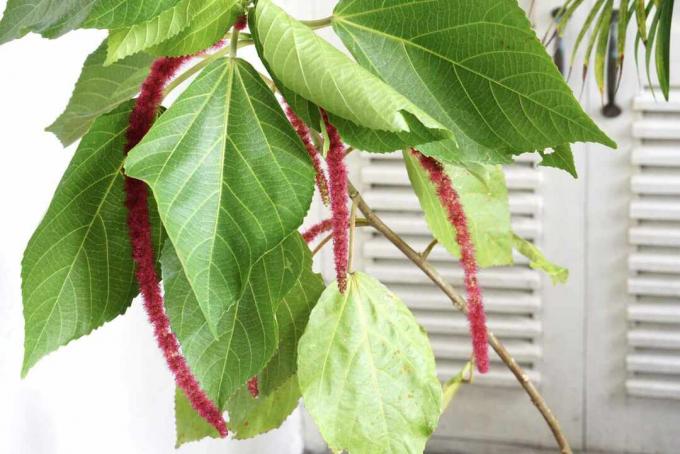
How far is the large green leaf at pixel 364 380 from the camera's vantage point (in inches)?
28.2

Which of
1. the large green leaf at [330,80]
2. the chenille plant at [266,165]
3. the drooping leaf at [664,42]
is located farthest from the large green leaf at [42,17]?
the drooping leaf at [664,42]

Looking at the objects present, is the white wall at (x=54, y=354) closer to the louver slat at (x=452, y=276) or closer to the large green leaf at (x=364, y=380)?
the large green leaf at (x=364, y=380)

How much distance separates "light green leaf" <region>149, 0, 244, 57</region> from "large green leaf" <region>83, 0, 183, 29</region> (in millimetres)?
51

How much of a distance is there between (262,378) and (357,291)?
115 millimetres

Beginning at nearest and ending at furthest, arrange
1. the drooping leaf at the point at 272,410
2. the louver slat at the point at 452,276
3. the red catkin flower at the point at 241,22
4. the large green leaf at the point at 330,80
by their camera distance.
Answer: the large green leaf at the point at 330,80 < the red catkin flower at the point at 241,22 < the drooping leaf at the point at 272,410 < the louver slat at the point at 452,276

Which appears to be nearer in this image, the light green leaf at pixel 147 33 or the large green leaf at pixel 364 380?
the light green leaf at pixel 147 33

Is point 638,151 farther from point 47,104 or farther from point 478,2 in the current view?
point 478,2

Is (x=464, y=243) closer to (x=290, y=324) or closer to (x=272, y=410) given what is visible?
(x=290, y=324)

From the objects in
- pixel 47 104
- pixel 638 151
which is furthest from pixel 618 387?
pixel 47 104

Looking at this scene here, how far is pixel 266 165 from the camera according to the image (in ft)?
A: 1.91

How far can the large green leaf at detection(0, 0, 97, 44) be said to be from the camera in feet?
A: 1.69

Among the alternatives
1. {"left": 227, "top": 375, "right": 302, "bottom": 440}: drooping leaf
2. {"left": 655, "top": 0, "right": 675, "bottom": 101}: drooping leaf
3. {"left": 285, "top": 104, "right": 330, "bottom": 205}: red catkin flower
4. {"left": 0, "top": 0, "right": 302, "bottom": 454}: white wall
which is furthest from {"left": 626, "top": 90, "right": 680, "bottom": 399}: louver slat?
{"left": 285, "top": 104, "right": 330, "bottom": 205}: red catkin flower

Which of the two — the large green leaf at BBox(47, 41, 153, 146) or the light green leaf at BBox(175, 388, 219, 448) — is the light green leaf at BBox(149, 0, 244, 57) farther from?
the light green leaf at BBox(175, 388, 219, 448)

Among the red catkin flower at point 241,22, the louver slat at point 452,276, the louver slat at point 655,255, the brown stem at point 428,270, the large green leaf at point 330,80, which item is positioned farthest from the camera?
the louver slat at point 452,276
